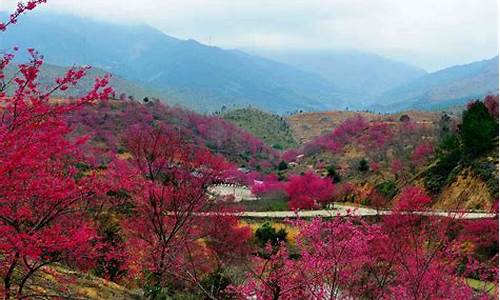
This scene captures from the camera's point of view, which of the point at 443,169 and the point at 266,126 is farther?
the point at 266,126

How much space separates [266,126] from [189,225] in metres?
126

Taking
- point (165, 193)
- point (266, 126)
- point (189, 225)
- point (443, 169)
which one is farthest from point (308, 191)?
point (266, 126)

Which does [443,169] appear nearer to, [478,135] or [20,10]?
[478,135]

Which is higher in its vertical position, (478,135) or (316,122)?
(478,135)

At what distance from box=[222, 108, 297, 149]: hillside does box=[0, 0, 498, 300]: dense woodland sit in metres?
83.9

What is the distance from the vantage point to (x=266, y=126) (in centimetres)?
14588

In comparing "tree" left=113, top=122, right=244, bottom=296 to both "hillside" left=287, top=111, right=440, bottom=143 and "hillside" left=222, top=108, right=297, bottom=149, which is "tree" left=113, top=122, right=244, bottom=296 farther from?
"hillside" left=287, top=111, right=440, bottom=143

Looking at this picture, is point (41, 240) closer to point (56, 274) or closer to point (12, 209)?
point (12, 209)

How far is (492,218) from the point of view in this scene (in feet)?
89.3

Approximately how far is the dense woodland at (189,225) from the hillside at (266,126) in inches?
3302

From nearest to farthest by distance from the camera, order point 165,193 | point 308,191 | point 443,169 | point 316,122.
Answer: point 165,193 < point 443,169 < point 308,191 < point 316,122

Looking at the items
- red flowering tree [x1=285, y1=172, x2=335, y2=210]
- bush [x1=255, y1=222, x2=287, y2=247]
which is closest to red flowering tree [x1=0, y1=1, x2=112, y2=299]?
bush [x1=255, y1=222, x2=287, y2=247]

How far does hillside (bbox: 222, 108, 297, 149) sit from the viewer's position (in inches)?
5295

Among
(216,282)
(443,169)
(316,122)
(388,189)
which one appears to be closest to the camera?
(216,282)
